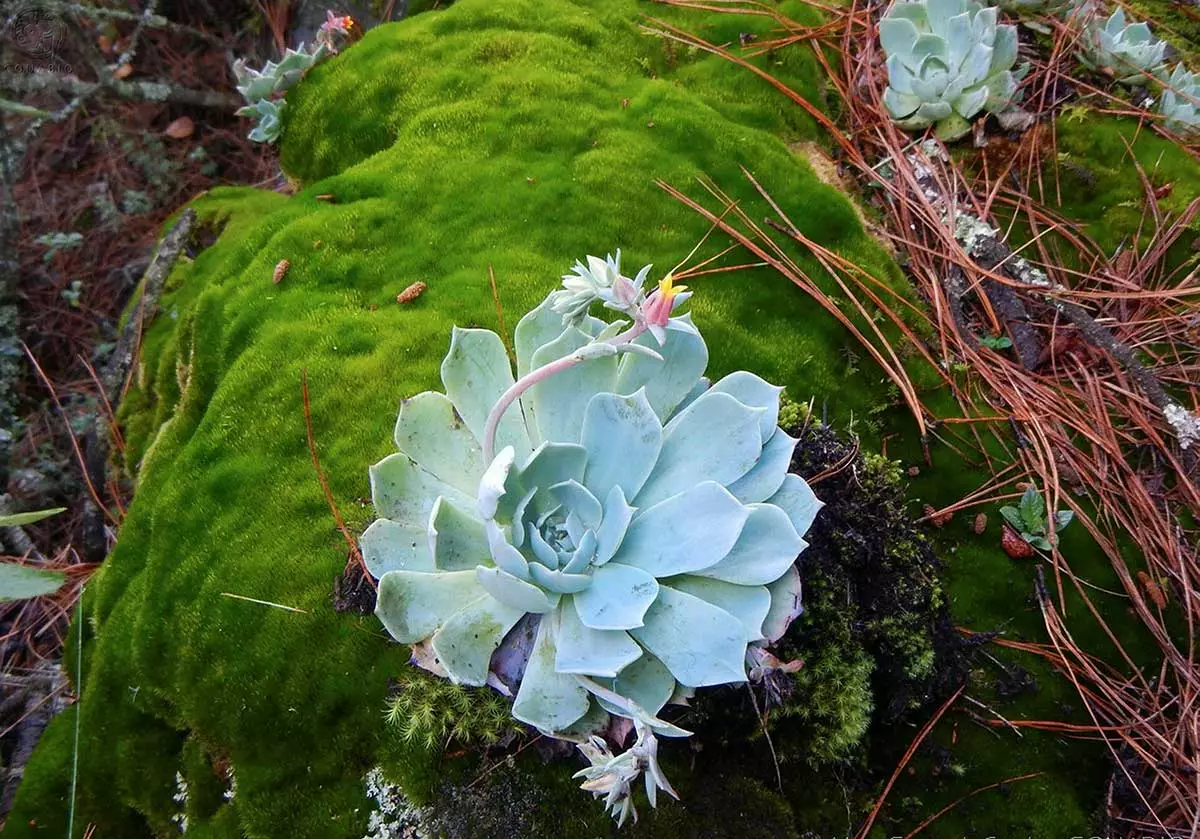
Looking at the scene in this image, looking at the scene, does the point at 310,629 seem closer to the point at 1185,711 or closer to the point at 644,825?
the point at 644,825

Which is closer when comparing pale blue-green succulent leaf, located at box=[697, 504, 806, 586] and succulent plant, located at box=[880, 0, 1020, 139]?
pale blue-green succulent leaf, located at box=[697, 504, 806, 586]

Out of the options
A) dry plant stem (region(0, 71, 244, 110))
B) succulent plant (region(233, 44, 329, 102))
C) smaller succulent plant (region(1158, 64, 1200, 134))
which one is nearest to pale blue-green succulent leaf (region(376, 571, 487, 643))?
succulent plant (region(233, 44, 329, 102))

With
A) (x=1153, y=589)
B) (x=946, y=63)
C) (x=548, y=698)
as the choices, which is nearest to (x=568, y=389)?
(x=548, y=698)

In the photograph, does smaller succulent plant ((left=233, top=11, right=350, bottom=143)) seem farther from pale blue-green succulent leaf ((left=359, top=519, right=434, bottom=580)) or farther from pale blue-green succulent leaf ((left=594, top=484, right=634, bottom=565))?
pale blue-green succulent leaf ((left=594, top=484, right=634, bottom=565))

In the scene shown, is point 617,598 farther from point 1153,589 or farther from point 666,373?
point 1153,589

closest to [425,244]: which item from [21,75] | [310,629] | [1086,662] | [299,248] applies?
[299,248]

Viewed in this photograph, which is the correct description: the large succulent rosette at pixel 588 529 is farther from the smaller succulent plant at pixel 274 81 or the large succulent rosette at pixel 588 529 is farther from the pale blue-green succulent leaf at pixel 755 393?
the smaller succulent plant at pixel 274 81

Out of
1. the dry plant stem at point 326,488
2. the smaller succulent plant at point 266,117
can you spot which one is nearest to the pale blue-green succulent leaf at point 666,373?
the dry plant stem at point 326,488
